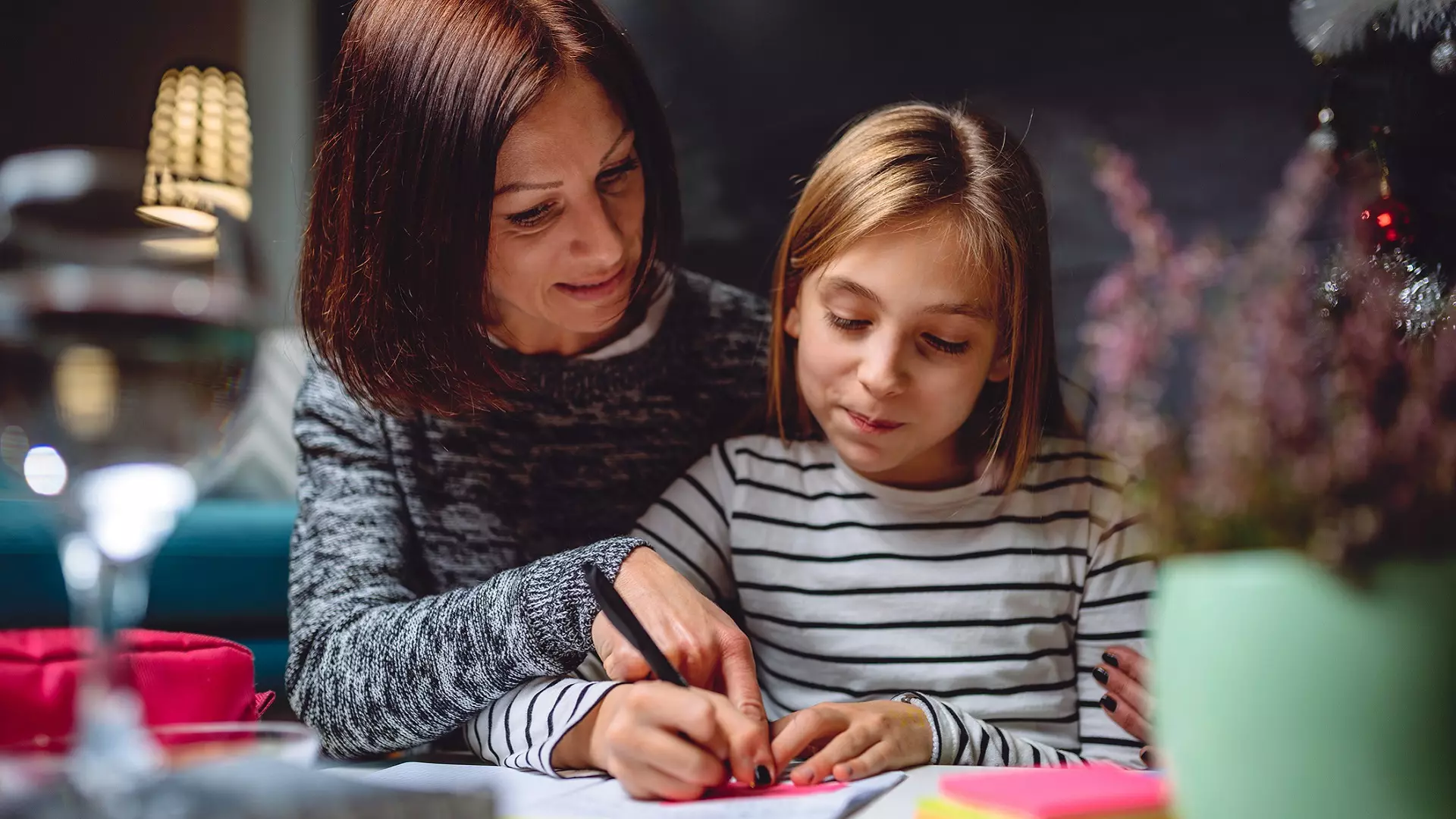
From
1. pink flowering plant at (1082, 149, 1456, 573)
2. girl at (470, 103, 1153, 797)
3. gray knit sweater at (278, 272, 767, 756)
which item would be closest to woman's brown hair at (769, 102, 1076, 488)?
girl at (470, 103, 1153, 797)

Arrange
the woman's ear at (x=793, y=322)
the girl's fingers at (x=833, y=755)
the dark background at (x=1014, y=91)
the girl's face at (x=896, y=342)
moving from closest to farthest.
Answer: the girl's fingers at (x=833, y=755)
the girl's face at (x=896, y=342)
the woman's ear at (x=793, y=322)
the dark background at (x=1014, y=91)

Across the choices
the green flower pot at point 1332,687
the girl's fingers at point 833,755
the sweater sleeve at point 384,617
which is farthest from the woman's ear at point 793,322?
the green flower pot at point 1332,687

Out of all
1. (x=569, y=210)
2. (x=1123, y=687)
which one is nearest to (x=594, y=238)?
(x=569, y=210)

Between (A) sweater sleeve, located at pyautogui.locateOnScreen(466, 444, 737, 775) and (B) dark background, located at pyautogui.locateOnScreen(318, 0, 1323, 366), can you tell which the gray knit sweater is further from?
(B) dark background, located at pyautogui.locateOnScreen(318, 0, 1323, 366)

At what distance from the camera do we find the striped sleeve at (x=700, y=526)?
1054 millimetres

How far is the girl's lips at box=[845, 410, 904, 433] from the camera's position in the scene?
3.26 feet

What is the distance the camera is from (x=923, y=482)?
1110mm

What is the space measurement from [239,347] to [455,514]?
70 cm

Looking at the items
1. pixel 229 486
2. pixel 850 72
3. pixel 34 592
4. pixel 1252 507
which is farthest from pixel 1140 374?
pixel 229 486

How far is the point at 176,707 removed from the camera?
78 centimetres

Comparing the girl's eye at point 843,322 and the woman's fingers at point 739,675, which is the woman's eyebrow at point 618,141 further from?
the woman's fingers at point 739,675

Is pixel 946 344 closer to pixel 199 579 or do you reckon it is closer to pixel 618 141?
pixel 618 141

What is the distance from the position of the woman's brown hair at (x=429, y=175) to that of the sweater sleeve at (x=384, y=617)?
8 cm

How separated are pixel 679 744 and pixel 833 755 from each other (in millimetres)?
125
